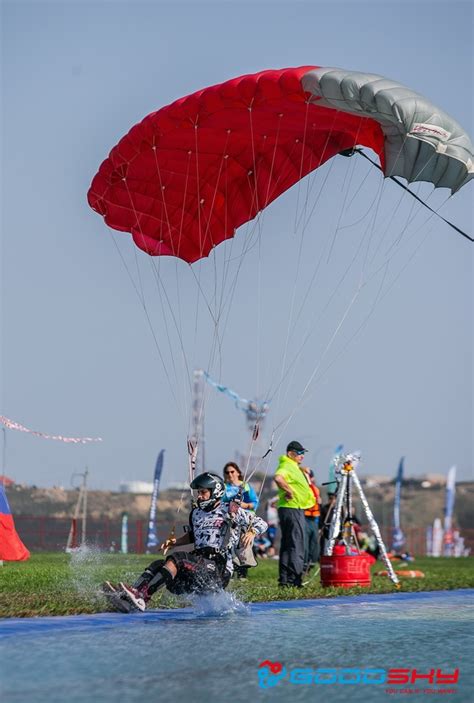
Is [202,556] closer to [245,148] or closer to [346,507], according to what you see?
[346,507]

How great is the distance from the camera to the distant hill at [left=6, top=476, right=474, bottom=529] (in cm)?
3580

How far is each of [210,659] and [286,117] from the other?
7791 millimetres

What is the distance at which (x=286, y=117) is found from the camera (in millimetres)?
12703

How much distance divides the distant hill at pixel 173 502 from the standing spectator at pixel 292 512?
1495 cm

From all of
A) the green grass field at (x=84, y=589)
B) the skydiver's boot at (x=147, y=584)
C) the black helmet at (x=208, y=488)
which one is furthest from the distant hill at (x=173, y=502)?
the skydiver's boot at (x=147, y=584)

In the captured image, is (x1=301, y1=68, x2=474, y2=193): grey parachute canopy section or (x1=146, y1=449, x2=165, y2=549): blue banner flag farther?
(x1=146, y1=449, x2=165, y2=549): blue banner flag

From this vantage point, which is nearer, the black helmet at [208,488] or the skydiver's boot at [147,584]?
the skydiver's boot at [147,584]

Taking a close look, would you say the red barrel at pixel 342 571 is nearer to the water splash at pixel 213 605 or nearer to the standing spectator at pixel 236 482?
the standing spectator at pixel 236 482

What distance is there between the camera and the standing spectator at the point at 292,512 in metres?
12.2

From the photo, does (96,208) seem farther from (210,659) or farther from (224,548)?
(210,659)

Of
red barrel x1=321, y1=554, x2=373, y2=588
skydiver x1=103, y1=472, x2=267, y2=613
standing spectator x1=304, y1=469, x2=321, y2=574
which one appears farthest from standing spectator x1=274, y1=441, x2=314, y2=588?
standing spectator x1=304, y1=469, x2=321, y2=574

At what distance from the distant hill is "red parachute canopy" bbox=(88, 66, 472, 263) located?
14.2m

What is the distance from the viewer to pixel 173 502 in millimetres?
50156

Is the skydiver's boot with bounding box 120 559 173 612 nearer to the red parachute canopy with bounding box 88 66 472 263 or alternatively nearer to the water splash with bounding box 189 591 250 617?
the water splash with bounding box 189 591 250 617
